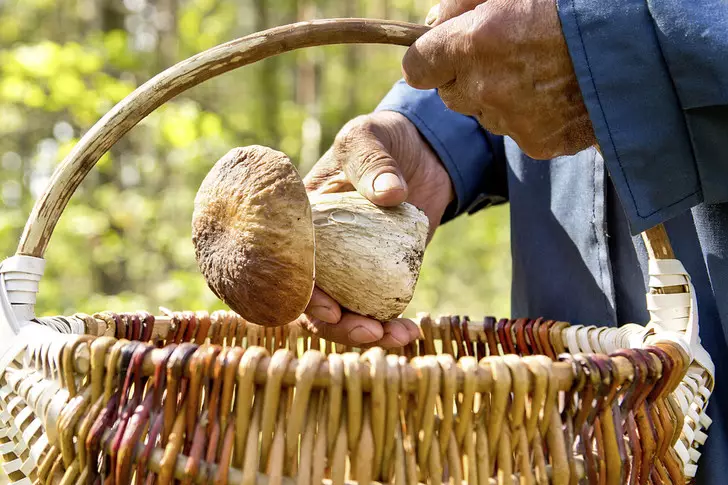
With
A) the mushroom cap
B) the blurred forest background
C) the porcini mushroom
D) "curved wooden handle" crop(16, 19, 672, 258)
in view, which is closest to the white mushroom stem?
the porcini mushroom

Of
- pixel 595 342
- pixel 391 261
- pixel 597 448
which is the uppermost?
pixel 391 261

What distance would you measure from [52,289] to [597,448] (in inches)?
107

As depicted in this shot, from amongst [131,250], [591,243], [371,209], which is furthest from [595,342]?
[131,250]

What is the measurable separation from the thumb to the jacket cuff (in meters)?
0.33

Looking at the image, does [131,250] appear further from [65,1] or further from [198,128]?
[65,1]

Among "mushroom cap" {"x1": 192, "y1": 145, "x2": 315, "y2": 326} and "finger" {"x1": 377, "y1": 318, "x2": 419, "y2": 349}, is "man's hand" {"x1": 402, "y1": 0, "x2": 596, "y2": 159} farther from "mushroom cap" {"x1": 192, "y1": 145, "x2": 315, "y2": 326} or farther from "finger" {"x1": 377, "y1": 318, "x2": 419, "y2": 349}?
"finger" {"x1": 377, "y1": 318, "x2": 419, "y2": 349}

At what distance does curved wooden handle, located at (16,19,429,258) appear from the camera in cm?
78

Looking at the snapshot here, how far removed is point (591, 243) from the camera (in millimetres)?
1041

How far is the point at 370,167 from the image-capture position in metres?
0.96

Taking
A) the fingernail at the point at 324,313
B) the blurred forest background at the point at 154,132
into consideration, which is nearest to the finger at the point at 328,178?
the fingernail at the point at 324,313

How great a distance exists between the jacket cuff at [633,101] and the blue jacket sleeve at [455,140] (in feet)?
1.95

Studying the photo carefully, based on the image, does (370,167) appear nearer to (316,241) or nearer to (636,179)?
(316,241)

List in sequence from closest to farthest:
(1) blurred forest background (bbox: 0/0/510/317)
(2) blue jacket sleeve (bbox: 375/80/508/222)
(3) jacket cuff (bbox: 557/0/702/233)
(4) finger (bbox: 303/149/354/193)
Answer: (3) jacket cuff (bbox: 557/0/702/233), (4) finger (bbox: 303/149/354/193), (2) blue jacket sleeve (bbox: 375/80/508/222), (1) blurred forest background (bbox: 0/0/510/317)

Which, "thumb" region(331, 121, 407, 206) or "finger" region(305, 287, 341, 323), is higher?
"thumb" region(331, 121, 407, 206)
